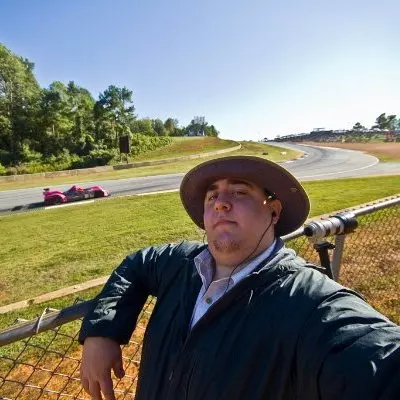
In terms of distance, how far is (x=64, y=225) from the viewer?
37.7ft

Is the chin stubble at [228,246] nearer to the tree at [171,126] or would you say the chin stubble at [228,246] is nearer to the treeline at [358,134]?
the treeline at [358,134]

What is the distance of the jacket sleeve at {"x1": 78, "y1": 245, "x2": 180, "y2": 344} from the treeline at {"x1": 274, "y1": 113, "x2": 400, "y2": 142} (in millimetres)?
72795

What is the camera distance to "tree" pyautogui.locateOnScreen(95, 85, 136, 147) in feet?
163

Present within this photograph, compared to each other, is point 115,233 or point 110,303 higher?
Answer: point 110,303

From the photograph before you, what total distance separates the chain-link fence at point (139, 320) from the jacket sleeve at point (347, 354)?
1082mm

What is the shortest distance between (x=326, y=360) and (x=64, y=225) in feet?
37.2

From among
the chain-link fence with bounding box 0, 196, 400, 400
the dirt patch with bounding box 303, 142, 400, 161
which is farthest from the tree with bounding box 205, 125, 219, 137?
the chain-link fence with bounding box 0, 196, 400, 400

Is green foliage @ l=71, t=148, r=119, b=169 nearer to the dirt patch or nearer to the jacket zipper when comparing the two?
the dirt patch

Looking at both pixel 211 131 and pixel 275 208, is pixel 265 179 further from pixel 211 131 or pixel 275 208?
pixel 211 131

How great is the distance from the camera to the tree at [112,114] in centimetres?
4953

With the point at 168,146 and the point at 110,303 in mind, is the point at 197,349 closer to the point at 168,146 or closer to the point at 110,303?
the point at 110,303

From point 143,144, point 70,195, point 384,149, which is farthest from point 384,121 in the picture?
point 70,195

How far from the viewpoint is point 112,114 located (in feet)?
166

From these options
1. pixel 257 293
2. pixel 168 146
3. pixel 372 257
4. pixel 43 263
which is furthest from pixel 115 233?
pixel 168 146
